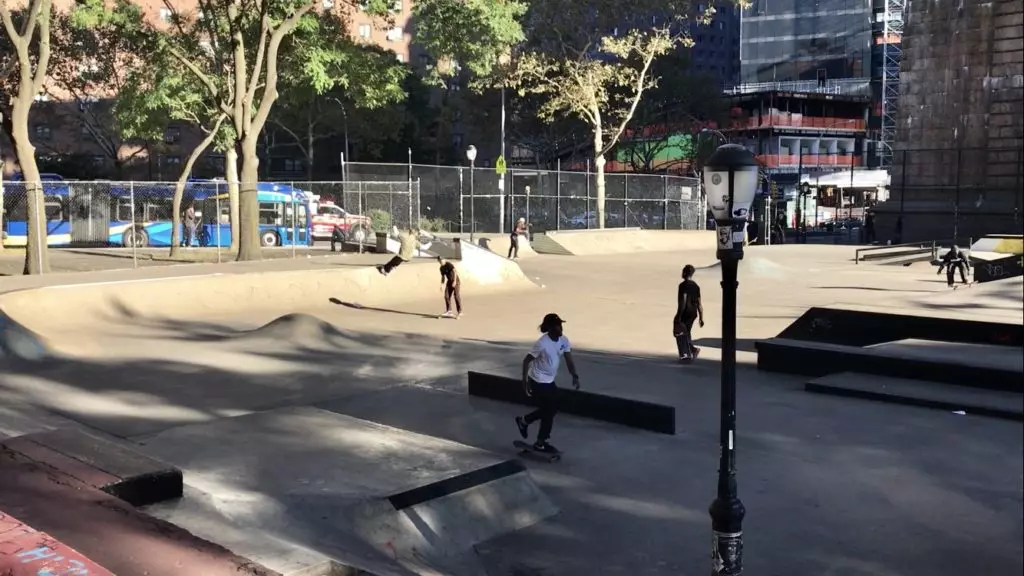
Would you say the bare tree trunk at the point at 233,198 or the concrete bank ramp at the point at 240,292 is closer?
the concrete bank ramp at the point at 240,292

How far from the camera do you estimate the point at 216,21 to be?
2673cm

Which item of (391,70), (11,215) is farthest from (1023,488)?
(11,215)

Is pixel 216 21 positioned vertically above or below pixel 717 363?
above

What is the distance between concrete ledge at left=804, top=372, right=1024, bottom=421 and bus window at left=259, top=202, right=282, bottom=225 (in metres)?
27.9

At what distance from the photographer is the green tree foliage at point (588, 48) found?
41750 millimetres

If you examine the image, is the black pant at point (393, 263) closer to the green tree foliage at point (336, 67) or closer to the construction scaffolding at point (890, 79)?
the green tree foliage at point (336, 67)

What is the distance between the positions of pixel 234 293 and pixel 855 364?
13484 mm

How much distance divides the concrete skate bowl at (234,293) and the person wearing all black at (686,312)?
9774mm

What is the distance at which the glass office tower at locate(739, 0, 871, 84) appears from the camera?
74312mm

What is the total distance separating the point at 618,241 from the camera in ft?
130

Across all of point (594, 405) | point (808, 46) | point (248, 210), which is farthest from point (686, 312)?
point (808, 46)

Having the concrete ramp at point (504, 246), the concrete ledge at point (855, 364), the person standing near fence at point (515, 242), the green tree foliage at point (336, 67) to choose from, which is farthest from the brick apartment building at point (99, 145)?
the concrete ledge at point (855, 364)

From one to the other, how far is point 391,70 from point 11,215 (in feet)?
58.6

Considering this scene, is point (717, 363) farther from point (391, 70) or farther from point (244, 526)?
point (391, 70)
